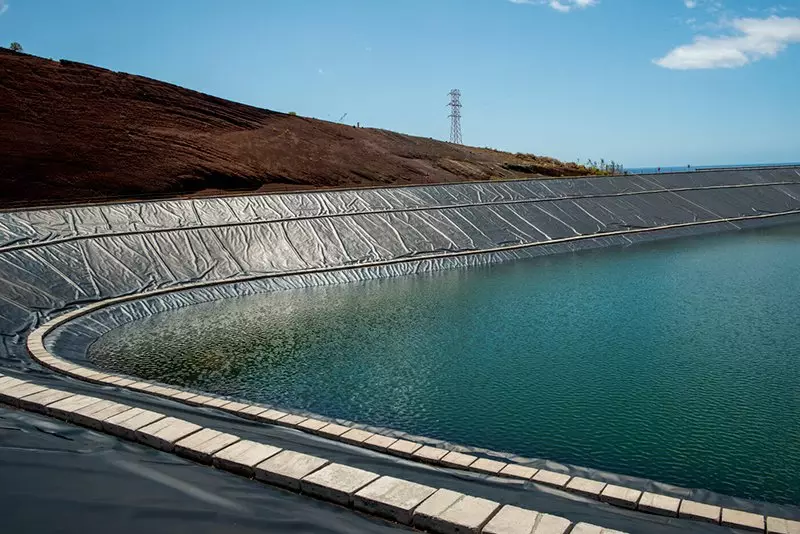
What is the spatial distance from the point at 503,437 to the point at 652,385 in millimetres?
2561

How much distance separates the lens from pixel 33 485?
3.79 m

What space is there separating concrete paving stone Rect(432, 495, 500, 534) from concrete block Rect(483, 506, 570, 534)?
52mm

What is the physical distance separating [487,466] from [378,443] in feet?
3.29

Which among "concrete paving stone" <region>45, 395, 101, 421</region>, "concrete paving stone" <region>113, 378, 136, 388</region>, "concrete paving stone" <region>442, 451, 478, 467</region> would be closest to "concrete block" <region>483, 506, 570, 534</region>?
"concrete paving stone" <region>442, 451, 478, 467</region>

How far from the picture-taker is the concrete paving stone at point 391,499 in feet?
12.1

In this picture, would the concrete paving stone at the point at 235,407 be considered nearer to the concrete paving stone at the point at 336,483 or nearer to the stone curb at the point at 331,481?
the stone curb at the point at 331,481

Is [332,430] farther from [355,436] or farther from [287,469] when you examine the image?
[287,469]

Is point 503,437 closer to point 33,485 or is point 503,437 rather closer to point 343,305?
point 33,485

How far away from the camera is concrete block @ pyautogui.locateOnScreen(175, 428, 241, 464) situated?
175 inches

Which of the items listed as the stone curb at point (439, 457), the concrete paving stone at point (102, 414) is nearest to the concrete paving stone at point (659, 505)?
the stone curb at point (439, 457)

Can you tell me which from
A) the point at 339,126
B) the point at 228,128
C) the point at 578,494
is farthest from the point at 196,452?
the point at 339,126

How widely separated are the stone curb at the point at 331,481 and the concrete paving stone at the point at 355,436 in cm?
122

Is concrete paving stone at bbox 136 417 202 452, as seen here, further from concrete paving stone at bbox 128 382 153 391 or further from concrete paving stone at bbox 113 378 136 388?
concrete paving stone at bbox 113 378 136 388

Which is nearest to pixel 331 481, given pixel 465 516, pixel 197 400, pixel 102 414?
pixel 465 516
